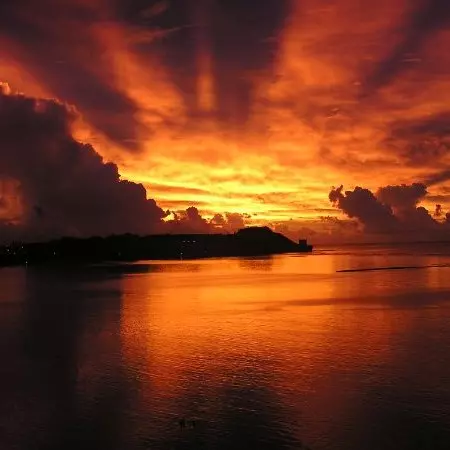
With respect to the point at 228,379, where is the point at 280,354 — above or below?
above

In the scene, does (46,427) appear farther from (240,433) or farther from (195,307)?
(195,307)

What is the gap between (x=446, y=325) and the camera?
145 ft

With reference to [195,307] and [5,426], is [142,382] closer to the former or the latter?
[5,426]

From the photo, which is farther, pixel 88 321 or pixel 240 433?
pixel 88 321

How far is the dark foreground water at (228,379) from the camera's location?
63.5 feet

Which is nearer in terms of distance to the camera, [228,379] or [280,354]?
[228,379]

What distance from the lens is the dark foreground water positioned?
19.4 m

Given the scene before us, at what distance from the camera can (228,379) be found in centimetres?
2692

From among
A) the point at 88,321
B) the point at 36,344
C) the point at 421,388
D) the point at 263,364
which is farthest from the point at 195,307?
the point at 421,388

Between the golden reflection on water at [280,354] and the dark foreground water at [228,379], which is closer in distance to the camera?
the dark foreground water at [228,379]

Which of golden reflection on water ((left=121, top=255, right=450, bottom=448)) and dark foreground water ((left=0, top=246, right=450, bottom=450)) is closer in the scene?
dark foreground water ((left=0, top=246, right=450, bottom=450))

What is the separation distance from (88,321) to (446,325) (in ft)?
101

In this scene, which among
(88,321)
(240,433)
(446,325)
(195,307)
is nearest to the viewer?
(240,433)

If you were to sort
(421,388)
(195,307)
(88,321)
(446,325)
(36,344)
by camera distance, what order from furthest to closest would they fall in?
(195,307), (88,321), (446,325), (36,344), (421,388)
